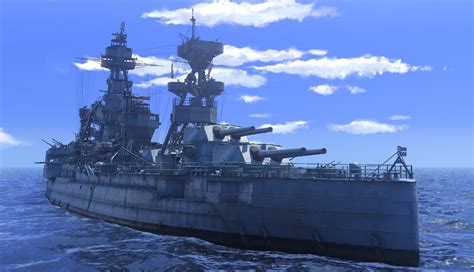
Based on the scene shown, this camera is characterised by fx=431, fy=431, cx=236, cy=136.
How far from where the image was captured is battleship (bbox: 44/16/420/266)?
22.2 meters

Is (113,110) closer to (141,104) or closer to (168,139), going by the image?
(141,104)

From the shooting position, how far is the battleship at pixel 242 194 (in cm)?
2220

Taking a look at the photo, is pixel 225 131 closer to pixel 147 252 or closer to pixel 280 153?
pixel 280 153

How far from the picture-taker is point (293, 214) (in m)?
23.9

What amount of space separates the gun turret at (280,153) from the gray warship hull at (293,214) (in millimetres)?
3233

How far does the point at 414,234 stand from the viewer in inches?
858

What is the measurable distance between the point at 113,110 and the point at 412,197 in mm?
41710

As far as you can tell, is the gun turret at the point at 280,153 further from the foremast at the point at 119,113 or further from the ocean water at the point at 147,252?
the foremast at the point at 119,113

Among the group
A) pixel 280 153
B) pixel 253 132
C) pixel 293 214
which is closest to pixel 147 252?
pixel 293 214

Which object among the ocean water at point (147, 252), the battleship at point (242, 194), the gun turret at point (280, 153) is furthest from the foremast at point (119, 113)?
the gun turret at point (280, 153)

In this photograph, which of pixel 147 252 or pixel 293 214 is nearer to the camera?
pixel 293 214

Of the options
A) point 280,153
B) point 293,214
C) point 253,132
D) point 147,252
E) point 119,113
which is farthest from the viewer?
point 119,113

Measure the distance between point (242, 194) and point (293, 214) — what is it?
3531mm

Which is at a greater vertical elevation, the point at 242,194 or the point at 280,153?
the point at 280,153
